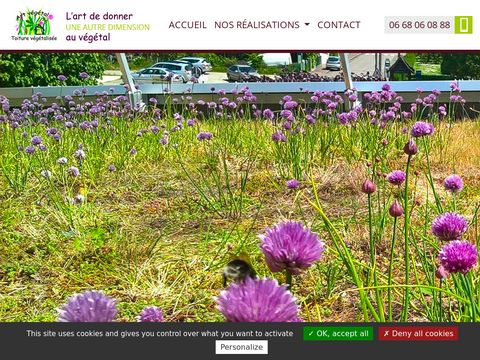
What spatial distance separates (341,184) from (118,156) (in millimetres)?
840

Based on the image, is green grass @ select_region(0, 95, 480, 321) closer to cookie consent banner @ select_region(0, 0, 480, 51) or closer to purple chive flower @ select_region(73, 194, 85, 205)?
purple chive flower @ select_region(73, 194, 85, 205)

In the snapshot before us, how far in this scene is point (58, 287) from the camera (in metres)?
1.25

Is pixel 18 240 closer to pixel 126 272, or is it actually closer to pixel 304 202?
pixel 126 272

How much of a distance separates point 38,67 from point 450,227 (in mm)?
4650

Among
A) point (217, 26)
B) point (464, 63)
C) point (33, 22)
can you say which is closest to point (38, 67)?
point (33, 22)

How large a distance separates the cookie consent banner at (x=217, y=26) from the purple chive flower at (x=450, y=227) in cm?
70

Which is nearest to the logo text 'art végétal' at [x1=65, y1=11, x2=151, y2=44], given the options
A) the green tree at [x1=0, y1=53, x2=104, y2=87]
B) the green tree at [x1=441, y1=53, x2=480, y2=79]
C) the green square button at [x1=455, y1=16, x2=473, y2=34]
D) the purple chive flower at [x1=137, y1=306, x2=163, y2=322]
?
the green square button at [x1=455, y1=16, x2=473, y2=34]

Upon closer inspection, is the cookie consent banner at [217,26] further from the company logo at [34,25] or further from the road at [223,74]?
the road at [223,74]

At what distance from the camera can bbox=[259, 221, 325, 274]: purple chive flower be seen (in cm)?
52

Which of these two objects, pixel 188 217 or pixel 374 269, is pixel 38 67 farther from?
pixel 374 269

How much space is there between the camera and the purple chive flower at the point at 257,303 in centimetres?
41

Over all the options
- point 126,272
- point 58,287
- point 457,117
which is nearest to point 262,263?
point 126,272

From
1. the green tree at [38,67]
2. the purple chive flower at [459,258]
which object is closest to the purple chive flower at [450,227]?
the purple chive flower at [459,258]

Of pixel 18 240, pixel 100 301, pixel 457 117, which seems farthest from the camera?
pixel 457 117
